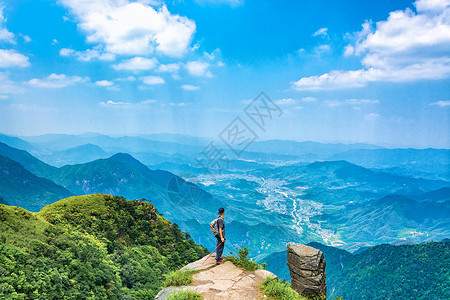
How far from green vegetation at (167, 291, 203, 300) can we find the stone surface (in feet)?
0.75

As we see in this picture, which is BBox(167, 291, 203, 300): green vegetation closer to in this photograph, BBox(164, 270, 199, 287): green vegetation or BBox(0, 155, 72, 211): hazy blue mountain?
BBox(164, 270, 199, 287): green vegetation

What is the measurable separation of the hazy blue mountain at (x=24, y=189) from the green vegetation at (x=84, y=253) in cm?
14909

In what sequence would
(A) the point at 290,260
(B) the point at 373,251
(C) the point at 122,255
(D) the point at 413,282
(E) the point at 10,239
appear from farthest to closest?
(B) the point at 373,251, (D) the point at 413,282, (C) the point at 122,255, (E) the point at 10,239, (A) the point at 290,260

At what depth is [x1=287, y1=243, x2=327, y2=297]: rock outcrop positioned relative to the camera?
9883 millimetres

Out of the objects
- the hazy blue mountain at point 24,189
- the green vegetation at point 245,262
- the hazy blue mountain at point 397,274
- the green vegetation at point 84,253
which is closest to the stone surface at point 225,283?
the green vegetation at point 245,262

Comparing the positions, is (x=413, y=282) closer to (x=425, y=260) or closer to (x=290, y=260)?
(x=425, y=260)

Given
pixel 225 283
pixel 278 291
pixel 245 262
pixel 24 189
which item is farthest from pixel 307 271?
pixel 24 189

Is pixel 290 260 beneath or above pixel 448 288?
above

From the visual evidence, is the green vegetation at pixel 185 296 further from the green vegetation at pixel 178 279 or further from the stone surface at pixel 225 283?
the green vegetation at pixel 178 279

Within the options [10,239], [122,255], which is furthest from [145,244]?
[10,239]

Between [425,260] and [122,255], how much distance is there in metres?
122

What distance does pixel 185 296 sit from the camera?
798cm

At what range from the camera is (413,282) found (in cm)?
9900

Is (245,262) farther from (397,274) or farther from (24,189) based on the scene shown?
(24,189)
